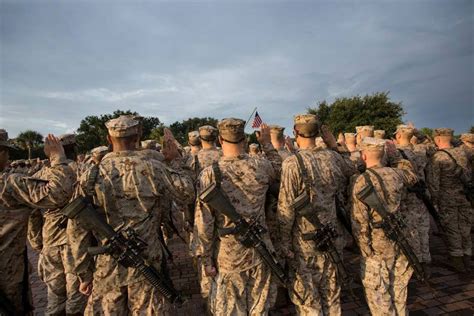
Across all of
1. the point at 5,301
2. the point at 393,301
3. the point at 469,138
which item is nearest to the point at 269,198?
the point at 393,301

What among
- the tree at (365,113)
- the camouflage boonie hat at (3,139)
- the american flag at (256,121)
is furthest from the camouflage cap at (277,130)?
the tree at (365,113)

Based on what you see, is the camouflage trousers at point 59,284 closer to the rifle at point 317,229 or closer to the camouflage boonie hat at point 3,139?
the camouflage boonie hat at point 3,139

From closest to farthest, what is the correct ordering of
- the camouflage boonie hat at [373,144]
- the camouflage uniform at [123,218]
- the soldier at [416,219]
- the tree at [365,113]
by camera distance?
1. the camouflage uniform at [123,218]
2. the camouflage boonie hat at [373,144]
3. the soldier at [416,219]
4. the tree at [365,113]

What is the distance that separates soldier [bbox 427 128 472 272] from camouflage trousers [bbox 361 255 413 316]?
269cm

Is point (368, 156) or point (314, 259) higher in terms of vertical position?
point (368, 156)

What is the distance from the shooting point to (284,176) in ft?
10.6

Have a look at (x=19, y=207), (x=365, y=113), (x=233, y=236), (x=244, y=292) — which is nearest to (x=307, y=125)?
(x=233, y=236)

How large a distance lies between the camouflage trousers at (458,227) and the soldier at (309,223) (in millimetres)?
3492

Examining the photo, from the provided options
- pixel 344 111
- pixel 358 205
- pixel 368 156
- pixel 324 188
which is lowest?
pixel 358 205

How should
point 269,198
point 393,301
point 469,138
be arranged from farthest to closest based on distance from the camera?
point 469,138 < point 269,198 < point 393,301

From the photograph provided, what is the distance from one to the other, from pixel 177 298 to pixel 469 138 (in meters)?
6.90

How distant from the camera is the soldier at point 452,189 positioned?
5352 millimetres

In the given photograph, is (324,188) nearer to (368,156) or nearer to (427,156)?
(368,156)

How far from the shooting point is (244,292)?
297cm
